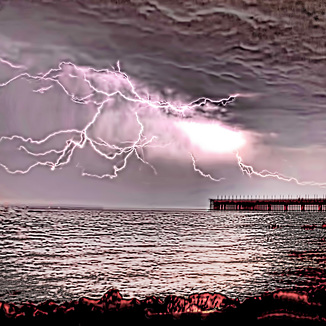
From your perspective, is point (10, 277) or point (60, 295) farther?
point (10, 277)

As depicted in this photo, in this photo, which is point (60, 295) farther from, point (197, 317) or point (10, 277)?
point (197, 317)

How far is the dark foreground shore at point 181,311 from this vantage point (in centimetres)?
407

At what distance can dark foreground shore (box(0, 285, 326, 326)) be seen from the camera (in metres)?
4.07

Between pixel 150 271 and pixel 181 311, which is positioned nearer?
pixel 181 311

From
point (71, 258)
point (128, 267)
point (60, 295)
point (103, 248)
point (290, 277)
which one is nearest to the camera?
point (60, 295)

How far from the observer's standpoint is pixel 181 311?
14.0ft

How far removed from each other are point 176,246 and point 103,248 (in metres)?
2.90

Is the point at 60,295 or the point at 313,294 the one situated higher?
the point at 313,294

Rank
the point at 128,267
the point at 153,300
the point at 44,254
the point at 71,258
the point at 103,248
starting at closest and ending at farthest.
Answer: the point at 153,300
the point at 128,267
the point at 71,258
the point at 44,254
the point at 103,248

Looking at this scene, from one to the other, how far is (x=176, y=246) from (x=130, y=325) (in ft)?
46.2

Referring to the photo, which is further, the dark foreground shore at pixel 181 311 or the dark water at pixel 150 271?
the dark water at pixel 150 271

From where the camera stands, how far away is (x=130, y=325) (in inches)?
164

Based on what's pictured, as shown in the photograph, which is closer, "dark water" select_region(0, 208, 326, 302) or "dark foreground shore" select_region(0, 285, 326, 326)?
"dark foreground shore" select_region(0, 285, 326, 326)

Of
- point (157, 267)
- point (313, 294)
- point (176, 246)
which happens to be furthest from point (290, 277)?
point (176, 246)
